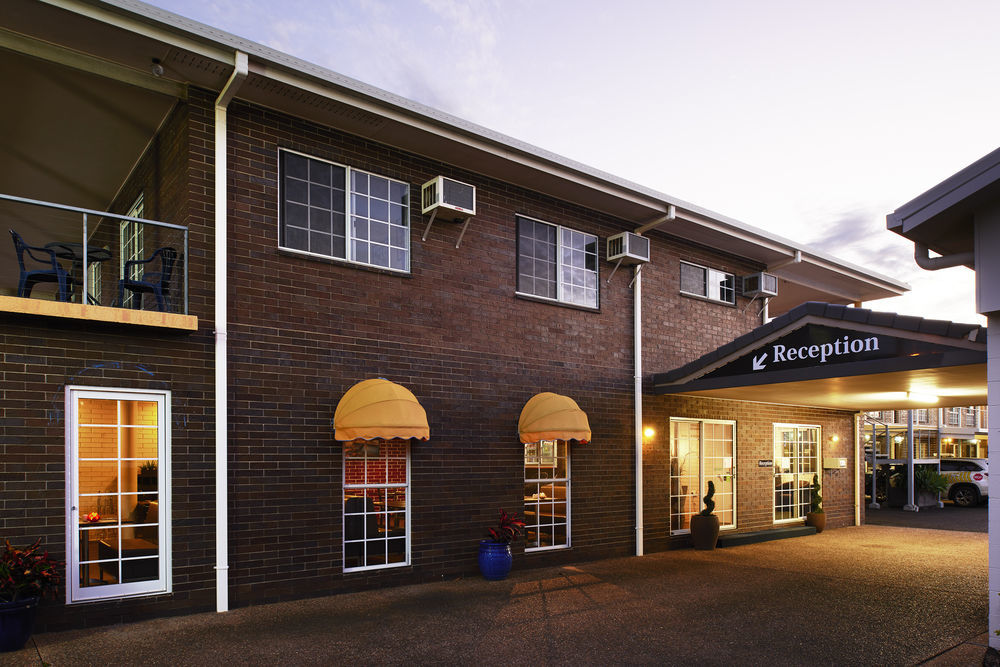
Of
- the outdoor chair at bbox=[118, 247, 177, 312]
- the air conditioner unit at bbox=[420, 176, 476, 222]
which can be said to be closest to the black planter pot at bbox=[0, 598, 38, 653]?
the outdoor chair at bbox=[118, 247, 177, 312]

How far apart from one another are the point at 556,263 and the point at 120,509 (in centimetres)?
739

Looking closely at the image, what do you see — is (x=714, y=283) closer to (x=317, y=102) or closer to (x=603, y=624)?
(x=603, y=624)

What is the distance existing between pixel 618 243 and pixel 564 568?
18.4ft

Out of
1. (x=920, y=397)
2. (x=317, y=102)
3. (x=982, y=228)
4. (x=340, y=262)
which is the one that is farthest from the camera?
(x=920, y=397)

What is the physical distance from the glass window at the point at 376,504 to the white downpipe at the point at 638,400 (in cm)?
474

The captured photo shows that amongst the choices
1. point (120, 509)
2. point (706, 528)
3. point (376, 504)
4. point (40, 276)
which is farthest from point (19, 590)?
point (706, 528)

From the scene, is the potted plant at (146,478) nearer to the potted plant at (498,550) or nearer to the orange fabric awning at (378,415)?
the orange fabric awning at (378,415)

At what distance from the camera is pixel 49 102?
8859mm

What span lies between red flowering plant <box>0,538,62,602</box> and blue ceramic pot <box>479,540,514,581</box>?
17.1 ft

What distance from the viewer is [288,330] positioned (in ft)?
28.6

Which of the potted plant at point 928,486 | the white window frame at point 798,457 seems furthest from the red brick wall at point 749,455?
the potted plant at point 928,486

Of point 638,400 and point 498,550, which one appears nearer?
point 498,550

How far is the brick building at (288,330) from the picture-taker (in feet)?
24.2

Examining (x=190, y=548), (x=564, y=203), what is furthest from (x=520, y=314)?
(x=190, y=548)
